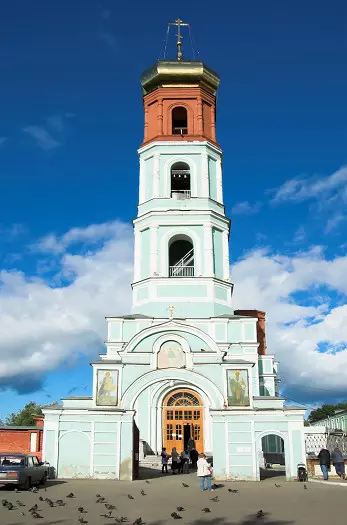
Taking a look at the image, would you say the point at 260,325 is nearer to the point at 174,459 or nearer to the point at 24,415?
the point at 174,459

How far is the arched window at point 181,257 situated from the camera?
26359 millimetres

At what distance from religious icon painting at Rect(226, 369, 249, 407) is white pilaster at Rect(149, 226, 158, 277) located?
7.57 metres

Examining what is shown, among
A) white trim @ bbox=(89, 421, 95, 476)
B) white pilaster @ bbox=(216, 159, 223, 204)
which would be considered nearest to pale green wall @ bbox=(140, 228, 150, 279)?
white pilaster @ bbox=(216, 159, 223, 204)

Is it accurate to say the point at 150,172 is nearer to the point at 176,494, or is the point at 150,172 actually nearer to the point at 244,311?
the point at 244,311

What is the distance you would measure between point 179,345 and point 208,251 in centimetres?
690

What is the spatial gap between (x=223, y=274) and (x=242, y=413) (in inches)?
354

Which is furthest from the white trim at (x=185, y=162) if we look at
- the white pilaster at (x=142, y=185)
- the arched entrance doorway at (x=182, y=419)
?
the arched entrance doorway at (x=182, y=419)

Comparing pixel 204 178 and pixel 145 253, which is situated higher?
pixel 204 178

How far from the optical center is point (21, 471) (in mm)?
14844

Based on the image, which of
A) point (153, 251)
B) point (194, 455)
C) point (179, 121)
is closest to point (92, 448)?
point (194, 455)

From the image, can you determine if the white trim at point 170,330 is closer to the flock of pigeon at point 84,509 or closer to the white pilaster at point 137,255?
the white pilaster at point 137,255

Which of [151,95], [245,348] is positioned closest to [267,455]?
[245,348]

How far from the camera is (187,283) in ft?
83.3

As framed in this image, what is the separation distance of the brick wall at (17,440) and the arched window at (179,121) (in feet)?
54.0
